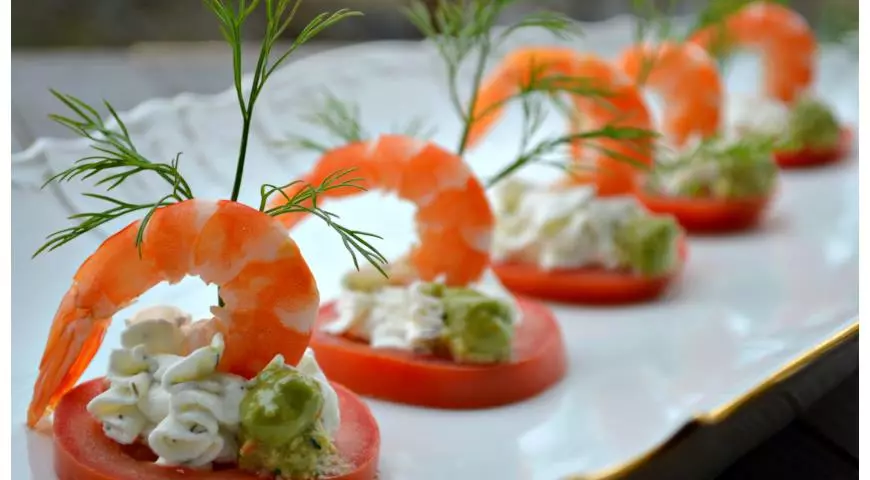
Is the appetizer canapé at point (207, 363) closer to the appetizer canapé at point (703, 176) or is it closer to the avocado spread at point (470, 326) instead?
the avocado spread at point (470, 326)

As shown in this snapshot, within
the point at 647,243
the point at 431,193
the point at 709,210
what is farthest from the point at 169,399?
the point at 709,210

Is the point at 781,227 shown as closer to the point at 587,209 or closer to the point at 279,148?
the point at 587,209

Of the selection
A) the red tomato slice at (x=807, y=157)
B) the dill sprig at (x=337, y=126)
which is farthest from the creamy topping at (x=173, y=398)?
the red tomato slice at (x=807, y=157)

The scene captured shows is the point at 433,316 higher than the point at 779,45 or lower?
lower

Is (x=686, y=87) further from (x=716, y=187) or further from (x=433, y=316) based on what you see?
(x=433, y=316)

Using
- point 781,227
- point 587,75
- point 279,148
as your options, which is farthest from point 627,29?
point 279,148
